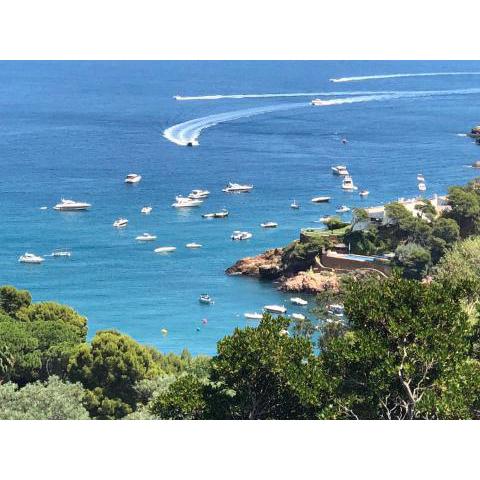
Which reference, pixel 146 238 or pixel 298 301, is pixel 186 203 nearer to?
pixel 146 238

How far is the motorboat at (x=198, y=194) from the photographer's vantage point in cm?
2559

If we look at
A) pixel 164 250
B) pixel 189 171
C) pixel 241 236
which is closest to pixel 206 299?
pixel 164 250

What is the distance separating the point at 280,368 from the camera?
433 centimetres

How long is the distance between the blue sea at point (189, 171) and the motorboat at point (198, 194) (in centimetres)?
38

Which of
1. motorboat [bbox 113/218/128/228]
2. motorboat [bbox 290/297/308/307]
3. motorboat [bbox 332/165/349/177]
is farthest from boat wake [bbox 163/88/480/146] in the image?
motorboat [bbox 290/297/308/307]

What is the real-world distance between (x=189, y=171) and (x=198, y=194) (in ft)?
11.4

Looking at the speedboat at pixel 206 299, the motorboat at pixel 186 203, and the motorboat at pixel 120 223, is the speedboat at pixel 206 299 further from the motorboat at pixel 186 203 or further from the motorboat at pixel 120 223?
the motorboat at pixel 186 203

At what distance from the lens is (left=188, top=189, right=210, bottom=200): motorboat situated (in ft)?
84.0

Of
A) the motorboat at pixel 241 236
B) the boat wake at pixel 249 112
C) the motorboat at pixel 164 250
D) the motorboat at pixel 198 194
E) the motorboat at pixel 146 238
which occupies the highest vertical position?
the boat wake at pixel 249 112

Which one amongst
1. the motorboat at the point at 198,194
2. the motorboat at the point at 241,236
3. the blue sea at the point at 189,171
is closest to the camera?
the blue sea at the point at 189,171

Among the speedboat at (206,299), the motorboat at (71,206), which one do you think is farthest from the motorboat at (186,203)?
the speedboat at (206,299)

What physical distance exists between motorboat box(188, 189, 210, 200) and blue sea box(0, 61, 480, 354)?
1.24 ft

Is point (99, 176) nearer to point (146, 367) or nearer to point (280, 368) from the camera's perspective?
point (146, 367)

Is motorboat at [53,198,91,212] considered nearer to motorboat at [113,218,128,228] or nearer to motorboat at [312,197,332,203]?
motorboat at [113,218,128,228]
